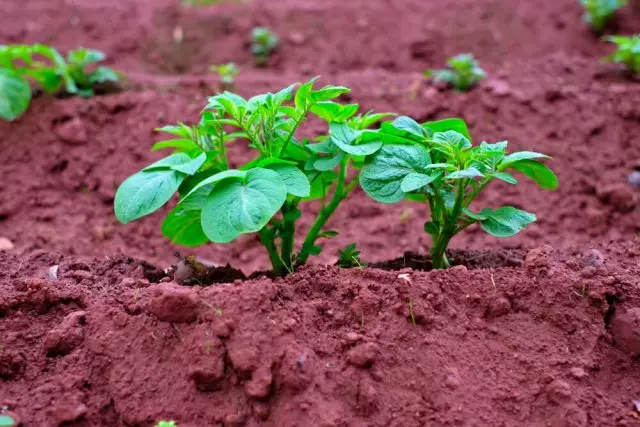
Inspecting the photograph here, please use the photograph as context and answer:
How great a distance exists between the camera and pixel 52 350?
8.01 ft

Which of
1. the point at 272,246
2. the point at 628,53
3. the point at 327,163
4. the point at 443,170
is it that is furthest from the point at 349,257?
the point at 628,53

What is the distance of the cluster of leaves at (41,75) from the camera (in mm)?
4441

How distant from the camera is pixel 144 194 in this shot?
8.26 feet

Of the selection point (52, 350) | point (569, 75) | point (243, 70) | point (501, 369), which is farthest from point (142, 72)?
point (501, 369)

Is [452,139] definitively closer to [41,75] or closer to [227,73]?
[227,73]

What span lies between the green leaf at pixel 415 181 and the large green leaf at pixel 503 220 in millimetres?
243

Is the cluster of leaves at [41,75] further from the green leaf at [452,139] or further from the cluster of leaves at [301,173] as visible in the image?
the green leaf at [452,139]

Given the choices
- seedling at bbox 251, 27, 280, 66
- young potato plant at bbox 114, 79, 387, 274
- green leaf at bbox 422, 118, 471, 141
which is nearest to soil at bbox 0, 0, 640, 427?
young potato plant at bbox 114, 79, 387, 274

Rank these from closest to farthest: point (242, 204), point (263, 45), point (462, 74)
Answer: point (242, 204) → point (462, 74) → point (263, 45)

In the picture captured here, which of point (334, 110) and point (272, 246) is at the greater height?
point (334, 110)

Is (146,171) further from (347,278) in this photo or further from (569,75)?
(569,75)

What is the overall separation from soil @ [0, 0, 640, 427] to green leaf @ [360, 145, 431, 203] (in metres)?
0.29

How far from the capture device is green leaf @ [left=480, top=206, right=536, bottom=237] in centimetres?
257

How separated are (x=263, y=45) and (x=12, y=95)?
2318 millimetres
